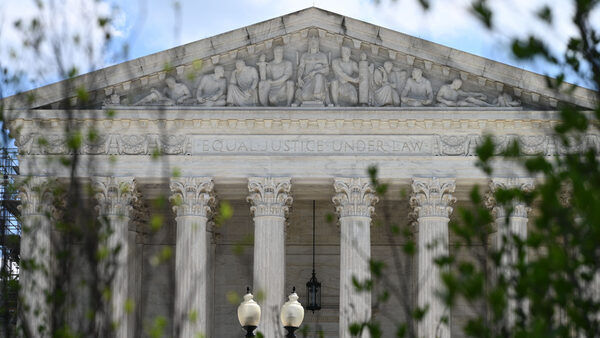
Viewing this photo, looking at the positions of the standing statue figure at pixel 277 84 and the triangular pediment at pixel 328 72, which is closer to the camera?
the triangular pediment at pixel 328 72

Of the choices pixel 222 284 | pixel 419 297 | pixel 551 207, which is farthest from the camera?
pixel 222 284

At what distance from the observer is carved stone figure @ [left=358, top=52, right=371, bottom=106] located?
42000 millimetres

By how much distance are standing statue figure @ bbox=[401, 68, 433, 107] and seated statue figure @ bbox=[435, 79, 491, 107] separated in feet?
1.34

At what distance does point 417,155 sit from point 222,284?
1133 centimetres

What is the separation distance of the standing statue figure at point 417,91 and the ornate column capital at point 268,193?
5357 millimetres

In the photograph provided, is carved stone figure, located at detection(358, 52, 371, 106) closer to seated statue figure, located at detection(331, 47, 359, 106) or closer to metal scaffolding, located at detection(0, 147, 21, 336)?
seated statue figure, located at detection(331, 47, 359, 106)

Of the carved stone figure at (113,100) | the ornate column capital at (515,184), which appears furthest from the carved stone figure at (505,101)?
the carved stone figure at (113,100)

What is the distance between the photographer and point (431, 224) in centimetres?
4166

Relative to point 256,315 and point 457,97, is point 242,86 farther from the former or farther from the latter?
point 256,315

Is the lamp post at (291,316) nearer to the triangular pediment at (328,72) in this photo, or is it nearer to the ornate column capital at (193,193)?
the ornate column capital at (193,193)

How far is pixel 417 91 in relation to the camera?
4225 centimetres

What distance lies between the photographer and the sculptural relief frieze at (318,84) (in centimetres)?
4206

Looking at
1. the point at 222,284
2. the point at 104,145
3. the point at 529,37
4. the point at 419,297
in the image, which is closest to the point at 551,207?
the point at 529,37

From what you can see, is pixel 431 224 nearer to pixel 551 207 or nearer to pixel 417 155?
pixel 417 155
